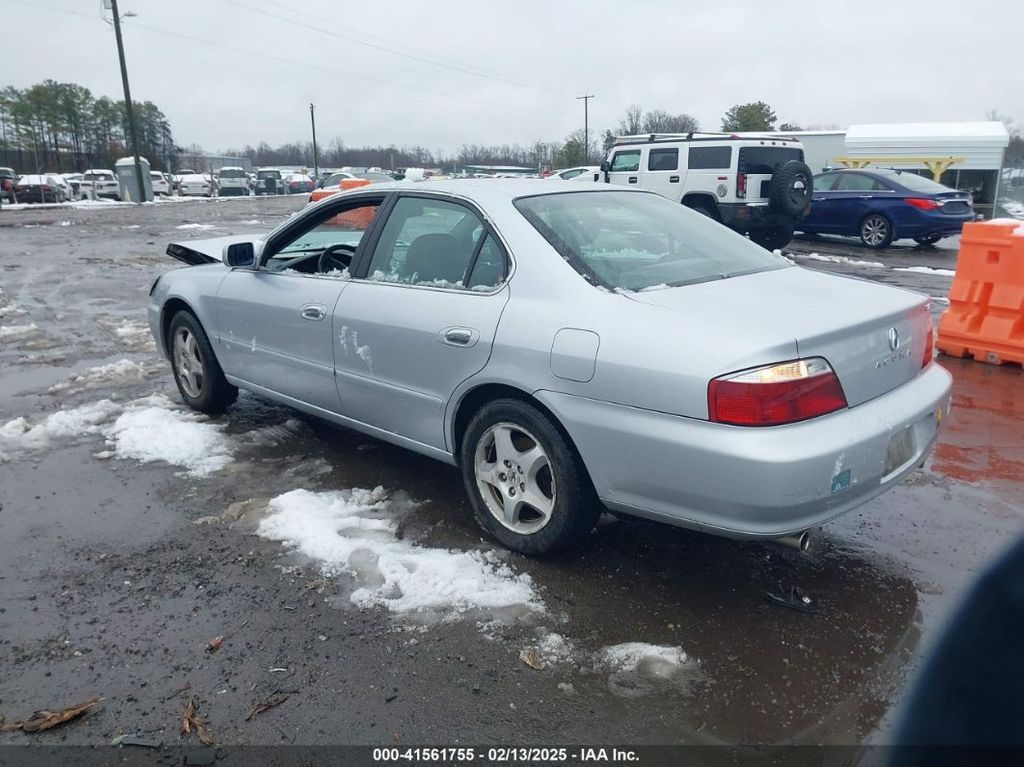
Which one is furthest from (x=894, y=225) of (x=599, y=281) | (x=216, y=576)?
(x=216, y=576)

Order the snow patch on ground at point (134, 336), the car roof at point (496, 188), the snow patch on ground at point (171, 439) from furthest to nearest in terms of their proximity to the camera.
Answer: the snow patch on ground at point (134, 336) → the snow patch on ground at point (171, 439) → the car roof at point (496, 188)

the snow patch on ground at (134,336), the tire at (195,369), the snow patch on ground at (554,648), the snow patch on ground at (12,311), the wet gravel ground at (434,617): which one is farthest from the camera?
the snow patch on ground at (12,311)

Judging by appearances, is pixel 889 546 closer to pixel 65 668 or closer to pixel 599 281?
pixel 599 281

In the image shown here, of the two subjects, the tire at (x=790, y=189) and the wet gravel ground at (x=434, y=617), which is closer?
the wet gravel ground at (x=434, y=617)

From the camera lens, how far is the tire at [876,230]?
1512 centimetres

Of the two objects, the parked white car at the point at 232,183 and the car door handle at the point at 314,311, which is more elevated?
the parked white car at the point at 232,183

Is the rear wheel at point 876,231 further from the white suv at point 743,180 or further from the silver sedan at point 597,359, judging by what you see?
the silver sedan at point 597,359

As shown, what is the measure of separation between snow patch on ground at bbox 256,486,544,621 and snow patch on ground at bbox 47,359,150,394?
302 cm

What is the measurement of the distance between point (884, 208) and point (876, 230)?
455 mm

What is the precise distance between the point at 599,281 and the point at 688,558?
Answer: 126 cm

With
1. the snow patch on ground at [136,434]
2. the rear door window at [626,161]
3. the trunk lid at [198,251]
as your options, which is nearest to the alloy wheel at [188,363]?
the snow patch on ground at [136,434]

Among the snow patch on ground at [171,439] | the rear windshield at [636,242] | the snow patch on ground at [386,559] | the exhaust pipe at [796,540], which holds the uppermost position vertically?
the rear windshield at [636,242]

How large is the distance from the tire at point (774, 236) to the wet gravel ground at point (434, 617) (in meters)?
9.40

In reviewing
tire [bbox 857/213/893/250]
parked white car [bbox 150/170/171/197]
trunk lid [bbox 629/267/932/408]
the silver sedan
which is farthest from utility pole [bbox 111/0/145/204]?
trunk lid [bbox 629/267/932/408]
